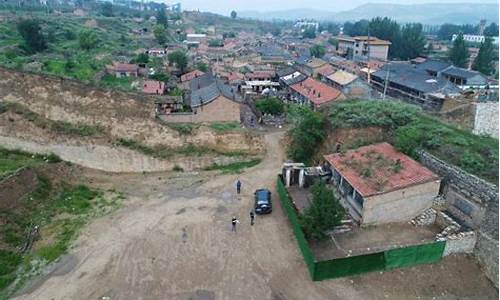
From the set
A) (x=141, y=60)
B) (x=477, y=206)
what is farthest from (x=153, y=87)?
(x=477, y=206)

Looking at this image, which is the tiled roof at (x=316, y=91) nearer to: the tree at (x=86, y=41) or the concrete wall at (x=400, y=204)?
the concrete wall at (x=400, y=204)

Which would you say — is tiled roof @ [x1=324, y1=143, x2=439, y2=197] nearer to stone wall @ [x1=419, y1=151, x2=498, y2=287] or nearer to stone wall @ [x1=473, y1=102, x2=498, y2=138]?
stone wall @ [x1=419, y1=151, x2=498, y2=287]

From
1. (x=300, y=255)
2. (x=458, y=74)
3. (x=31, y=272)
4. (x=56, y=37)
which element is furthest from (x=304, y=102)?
(x=56, y=37)

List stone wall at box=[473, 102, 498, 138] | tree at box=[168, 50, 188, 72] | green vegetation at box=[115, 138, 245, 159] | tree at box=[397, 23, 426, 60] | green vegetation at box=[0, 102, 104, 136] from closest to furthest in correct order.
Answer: stone wall at box=[473, 102, 498, 138] < green vegetation at box=[115, 138, 245, 159] < green vegetation at box=[0, 102, 104, 136] < tree at box=[168, 50, 188, 72] < tree at box=[397, 23, 426, 60]

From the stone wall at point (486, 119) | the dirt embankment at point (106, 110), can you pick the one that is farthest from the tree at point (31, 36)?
the stone wall at point (486, 119)

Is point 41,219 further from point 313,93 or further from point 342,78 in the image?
point 342,78

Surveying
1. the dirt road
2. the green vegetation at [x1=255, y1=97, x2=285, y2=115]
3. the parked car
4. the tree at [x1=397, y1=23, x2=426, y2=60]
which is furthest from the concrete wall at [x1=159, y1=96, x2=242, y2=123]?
the tree at [x1=397, y1=23, x2=426, y2=60]
